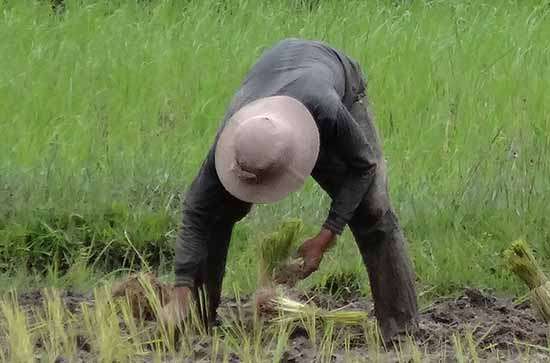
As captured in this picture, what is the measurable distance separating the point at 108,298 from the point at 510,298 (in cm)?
202

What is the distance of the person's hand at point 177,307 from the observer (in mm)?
4688

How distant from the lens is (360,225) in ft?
16.3

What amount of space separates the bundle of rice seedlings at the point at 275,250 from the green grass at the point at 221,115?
3.41ft

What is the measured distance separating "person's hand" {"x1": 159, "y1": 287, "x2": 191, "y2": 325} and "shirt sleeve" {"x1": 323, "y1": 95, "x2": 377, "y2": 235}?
1.80 feet

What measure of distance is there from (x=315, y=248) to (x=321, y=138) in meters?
0.36

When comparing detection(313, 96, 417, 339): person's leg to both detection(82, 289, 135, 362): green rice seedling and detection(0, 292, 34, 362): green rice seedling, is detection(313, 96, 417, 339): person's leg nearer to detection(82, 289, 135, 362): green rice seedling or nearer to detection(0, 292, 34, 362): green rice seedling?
detection(82, 289, 135, 362): green rice seedling

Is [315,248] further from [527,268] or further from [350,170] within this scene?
[527,268]

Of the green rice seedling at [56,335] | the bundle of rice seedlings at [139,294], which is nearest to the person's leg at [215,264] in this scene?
the bundle of rice seedlings at [139,294]

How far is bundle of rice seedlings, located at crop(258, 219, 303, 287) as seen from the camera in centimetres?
487

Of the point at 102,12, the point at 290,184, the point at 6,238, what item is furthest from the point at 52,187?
the point at 102,12

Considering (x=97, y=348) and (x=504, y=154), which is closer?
(x=97, y=348)

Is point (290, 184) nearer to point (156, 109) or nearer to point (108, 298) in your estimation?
point (108, 298)

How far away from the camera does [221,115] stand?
7762mm

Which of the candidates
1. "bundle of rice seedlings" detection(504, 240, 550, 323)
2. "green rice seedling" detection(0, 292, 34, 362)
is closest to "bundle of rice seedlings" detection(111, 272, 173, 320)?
"green rice seedling" detection(0, 292, 34, 362)
